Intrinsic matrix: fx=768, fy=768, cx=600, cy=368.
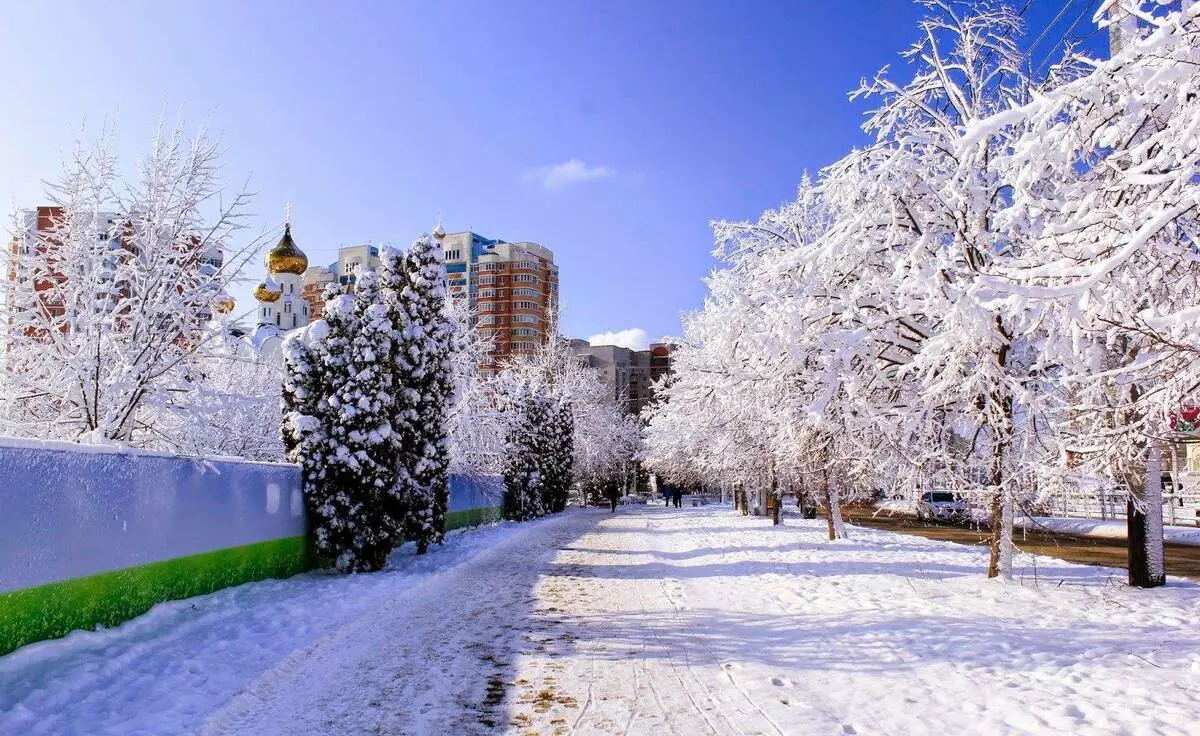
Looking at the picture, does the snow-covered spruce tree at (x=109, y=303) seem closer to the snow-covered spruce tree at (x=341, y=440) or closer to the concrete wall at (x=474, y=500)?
the snow-covered spruce tree at (x=341, y=440)

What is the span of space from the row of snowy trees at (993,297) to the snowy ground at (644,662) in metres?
1.78

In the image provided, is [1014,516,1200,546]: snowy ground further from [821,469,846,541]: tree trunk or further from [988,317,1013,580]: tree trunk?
[988,317,1013,580]: tree trunk

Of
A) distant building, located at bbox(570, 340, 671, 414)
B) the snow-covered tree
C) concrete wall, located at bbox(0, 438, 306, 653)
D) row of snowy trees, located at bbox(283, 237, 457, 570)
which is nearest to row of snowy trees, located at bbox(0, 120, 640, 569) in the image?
row of snowy trees, located at bbox(283, 237, 457, 570)

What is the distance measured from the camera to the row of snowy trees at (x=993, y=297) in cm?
484

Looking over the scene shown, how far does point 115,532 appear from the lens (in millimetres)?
8625

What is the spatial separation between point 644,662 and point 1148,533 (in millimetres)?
7986

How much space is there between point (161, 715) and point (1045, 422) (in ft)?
→ 34.9

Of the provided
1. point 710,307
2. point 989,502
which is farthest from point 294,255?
point 989,502

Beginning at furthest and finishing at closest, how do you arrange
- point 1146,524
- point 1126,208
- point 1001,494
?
point 1001,494
point 1146,524
point 1126,208

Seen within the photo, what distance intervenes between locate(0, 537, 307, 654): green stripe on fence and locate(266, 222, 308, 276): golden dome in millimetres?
23543

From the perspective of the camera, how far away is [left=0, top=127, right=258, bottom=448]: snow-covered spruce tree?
12.6 metres

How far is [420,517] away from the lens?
56.4 feet

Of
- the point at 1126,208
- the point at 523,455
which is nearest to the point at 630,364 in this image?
the point at 523,455

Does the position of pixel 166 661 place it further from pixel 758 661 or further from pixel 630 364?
pixel 630 364
